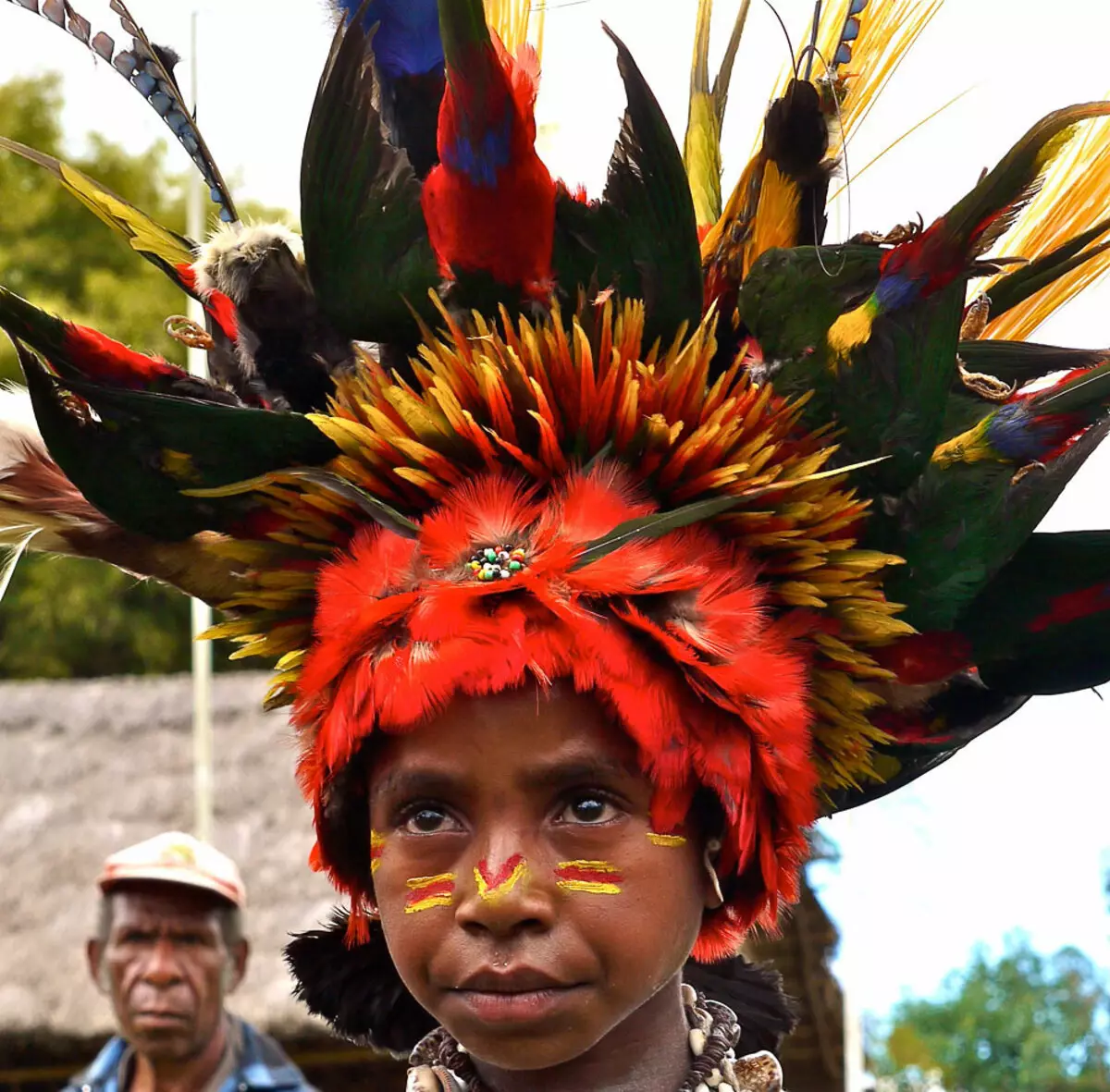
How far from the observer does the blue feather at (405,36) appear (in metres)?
2.40

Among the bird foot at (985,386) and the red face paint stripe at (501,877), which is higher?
the bird foot at (985,386)

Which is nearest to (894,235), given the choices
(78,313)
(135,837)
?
(135,837)

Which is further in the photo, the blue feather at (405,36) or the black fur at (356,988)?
the black fur at (356,988)

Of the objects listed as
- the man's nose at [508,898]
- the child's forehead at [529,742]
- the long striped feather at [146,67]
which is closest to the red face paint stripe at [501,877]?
the man's nose at [508,898]

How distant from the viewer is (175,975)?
510 cm

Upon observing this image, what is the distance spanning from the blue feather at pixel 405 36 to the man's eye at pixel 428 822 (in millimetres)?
991

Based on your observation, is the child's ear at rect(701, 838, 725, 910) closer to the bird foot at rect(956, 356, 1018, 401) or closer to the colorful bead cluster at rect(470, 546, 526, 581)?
the colorful bead cluster at rect(470, 546, 526, 581)

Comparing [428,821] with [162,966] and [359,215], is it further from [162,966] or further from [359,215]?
[162,966]

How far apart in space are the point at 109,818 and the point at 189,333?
763cm

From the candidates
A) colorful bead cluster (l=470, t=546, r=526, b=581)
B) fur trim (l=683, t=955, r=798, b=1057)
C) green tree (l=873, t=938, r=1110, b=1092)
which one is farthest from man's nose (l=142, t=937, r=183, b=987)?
green tree (l=873, t=938, r=1110, b=1092)

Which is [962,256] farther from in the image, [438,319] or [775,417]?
[438,319]

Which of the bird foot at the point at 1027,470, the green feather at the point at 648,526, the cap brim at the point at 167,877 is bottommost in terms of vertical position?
the green feather at the point at 648,526

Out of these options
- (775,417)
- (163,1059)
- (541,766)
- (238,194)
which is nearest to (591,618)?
(541,766)

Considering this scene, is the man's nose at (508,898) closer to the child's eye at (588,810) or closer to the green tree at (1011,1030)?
the child's eye at (588,810)
